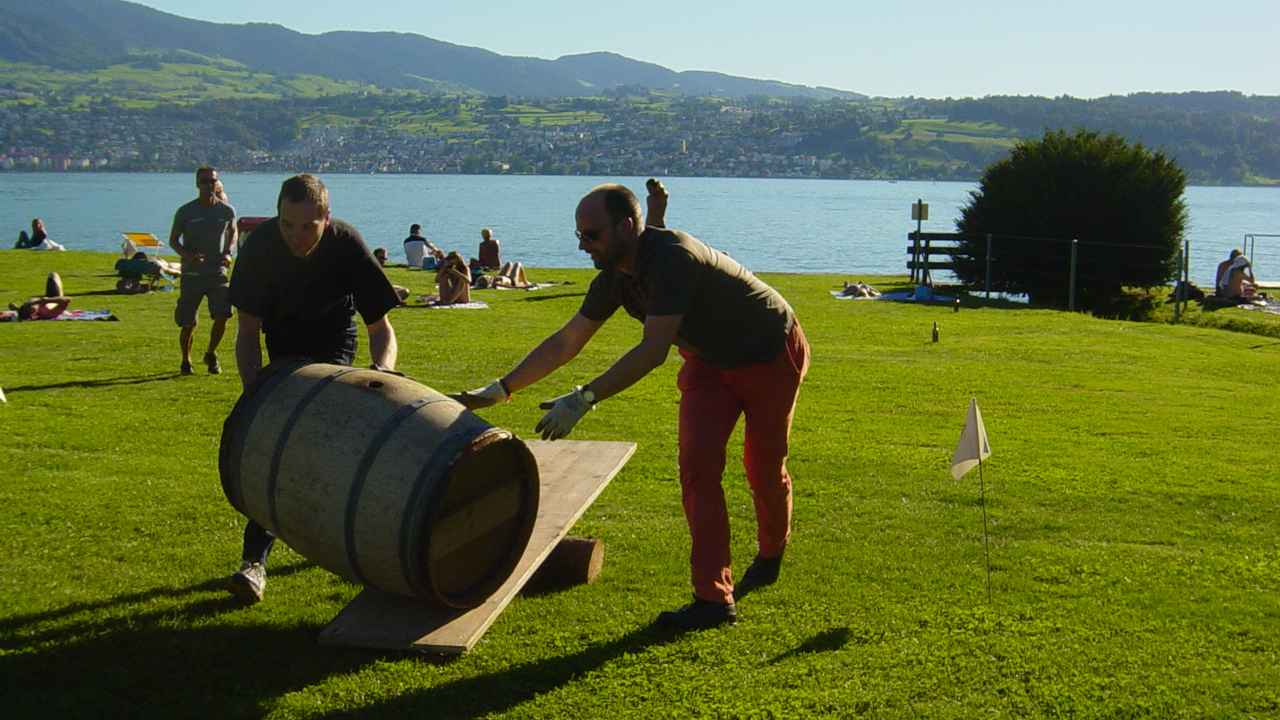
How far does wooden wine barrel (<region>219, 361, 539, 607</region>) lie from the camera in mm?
4637

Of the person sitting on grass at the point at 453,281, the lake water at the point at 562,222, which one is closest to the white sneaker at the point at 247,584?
the person sitting on grass at the point at 453,281

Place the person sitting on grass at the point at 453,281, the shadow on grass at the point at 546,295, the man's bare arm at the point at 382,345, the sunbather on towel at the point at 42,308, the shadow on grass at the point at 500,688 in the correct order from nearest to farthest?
the shadow on grass at the point at 500,688
the man's bare arm at the point at 382,345
the sunbather on towel at the point at 42,308
the person sitting on grass at the point at 453,281
the shadow on grass at the point at 546,295

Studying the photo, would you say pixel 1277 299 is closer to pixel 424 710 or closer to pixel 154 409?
pixel 154 409

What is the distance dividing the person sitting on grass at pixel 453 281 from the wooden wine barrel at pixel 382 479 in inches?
670

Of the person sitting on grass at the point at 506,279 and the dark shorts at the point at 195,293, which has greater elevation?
the dark shorts at the point at 195,293

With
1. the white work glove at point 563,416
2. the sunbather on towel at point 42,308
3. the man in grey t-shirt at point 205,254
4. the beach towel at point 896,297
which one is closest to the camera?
the white work glove at point 563,416

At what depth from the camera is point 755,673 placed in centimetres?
500

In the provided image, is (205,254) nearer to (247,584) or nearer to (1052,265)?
(247,584)

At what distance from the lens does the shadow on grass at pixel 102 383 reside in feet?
39.8

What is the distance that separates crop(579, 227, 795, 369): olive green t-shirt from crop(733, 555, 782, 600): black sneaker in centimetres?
125

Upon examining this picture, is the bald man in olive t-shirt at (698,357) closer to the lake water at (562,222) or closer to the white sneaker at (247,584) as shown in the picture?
the white sneaker at (247,584)

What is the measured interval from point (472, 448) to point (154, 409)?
7530mm

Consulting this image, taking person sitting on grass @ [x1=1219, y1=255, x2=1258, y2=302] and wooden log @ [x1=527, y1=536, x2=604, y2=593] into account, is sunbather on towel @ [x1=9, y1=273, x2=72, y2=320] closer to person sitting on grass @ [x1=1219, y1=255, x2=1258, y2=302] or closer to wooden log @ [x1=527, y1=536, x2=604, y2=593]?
wooden log @ [x1=527, y1=536, x2=604, y2=593]

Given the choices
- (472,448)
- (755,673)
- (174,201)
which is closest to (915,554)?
(755,673)
